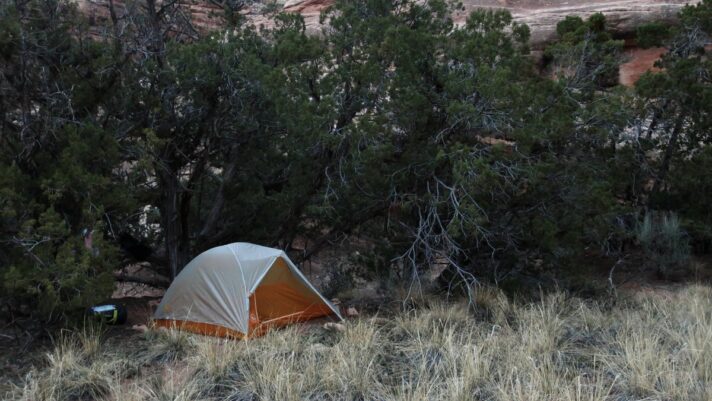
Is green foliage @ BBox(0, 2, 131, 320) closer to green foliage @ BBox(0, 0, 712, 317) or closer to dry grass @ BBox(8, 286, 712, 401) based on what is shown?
green foliage @ BBox(0, 0, 712, 317)

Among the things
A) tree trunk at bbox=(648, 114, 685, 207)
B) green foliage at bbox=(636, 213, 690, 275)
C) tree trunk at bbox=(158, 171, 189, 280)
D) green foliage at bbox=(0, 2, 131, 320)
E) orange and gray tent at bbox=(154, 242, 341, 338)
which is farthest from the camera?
tree trunk at bbox=(648, 114, 685, 207)

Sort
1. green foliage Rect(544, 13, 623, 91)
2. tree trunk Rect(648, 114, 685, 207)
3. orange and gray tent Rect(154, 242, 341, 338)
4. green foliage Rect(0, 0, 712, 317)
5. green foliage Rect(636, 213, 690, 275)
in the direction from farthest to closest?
1. tree trunk Rect(648, 114, 685, 207)
2. green foliage Rect(636, 213, 690, 275)
3. green foliage Rect(544, 13, 623, 91)
4. orange and gray tent Rect(154, 242, 341, 338)
5. green foliage Rect(0, 0, 712, 317)

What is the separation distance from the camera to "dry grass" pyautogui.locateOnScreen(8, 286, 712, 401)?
5348mm

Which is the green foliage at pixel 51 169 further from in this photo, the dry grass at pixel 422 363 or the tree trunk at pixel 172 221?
the tree trunk at pixel 172 221

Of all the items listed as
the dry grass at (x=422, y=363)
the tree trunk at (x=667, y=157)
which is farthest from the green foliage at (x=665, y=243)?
the dry grass at (x=422, y=363)

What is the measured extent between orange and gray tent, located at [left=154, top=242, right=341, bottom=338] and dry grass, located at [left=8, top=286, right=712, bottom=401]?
532 mm

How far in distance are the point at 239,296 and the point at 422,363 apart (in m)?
2.98

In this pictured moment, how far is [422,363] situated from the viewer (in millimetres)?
6234

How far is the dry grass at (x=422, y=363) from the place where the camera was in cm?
535

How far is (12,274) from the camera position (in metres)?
7.26

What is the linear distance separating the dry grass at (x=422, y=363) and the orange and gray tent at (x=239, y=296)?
532mm

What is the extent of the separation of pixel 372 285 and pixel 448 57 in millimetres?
3764

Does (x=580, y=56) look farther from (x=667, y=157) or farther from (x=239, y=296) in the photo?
(x=239, y=296)

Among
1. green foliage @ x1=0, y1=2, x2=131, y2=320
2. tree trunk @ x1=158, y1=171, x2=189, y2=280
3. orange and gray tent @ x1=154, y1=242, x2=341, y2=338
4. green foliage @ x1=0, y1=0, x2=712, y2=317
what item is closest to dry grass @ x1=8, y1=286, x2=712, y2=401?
orange and gray tent @ x1=154, y1=242, x2=341, y2=338
